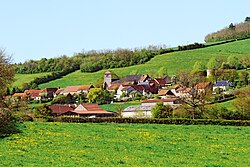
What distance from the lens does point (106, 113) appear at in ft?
276

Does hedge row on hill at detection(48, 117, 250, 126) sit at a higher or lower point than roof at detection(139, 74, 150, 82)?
lower

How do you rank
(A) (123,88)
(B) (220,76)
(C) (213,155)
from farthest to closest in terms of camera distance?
(A) (123,88) < (B) (220,76) < (C) (213,155)

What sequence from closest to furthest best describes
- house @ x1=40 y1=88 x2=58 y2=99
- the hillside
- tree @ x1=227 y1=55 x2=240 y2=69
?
house @ x1=40 y1=88 x2=58 y2=99
tree @ x1=227 y1=55 x2=240 y2=69
the hillside

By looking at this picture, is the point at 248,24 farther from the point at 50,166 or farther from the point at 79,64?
the point at 50,166

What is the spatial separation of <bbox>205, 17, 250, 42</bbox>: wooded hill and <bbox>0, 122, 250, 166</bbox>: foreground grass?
142265mm

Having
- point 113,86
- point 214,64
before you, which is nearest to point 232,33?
point 214,64

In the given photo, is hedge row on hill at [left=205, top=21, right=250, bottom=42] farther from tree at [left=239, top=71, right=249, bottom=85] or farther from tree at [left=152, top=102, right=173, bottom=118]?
tree at [left=152, top=102, right=173, bottom=118]

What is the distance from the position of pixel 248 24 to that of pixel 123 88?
7120cm

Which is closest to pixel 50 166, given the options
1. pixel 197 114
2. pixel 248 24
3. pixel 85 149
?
pixel 85 149

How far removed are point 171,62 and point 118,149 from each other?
4930 inches

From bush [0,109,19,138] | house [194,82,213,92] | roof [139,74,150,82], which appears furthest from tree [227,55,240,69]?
bush [0,109,19,138]

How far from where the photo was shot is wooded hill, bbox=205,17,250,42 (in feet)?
565

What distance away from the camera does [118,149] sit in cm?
2562

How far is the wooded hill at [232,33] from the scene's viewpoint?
17223 cm
